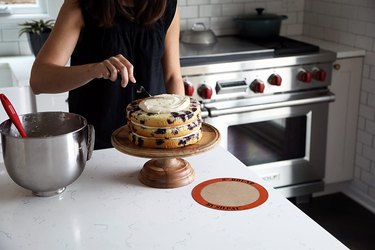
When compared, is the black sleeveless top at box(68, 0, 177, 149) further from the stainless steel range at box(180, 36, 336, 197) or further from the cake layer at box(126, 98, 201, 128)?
the stainless steel range at box(180, 36, 336, 197)

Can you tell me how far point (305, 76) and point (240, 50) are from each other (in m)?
0.37

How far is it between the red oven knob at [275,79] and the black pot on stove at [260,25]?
450mm

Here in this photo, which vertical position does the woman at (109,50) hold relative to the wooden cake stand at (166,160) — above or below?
above

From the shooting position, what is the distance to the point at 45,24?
2771 millimetres

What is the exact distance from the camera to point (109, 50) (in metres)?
1.77

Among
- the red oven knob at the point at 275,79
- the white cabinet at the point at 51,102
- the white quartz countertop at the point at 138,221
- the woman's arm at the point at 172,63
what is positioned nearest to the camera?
the white quartz countertop at the point at 138,221

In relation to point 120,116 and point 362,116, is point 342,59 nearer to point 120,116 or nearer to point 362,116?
point 362,116

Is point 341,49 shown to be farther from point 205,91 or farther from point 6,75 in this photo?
point 6,75

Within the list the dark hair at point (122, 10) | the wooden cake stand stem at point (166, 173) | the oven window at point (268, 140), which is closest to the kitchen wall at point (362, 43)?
the oven window at point (268, 140)

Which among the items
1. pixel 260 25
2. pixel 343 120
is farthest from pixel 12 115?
pixel 343 120

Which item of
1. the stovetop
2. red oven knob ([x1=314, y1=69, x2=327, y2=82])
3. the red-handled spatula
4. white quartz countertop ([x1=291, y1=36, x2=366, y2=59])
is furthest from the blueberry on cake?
white quartz countertop ([x1=291, y1=36, x2=366, y2=59])

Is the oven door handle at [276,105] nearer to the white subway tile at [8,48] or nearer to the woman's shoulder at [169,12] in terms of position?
the woman's shoulder at [169,12]

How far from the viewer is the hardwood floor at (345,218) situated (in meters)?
2.83

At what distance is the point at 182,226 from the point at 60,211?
0.29 meters
